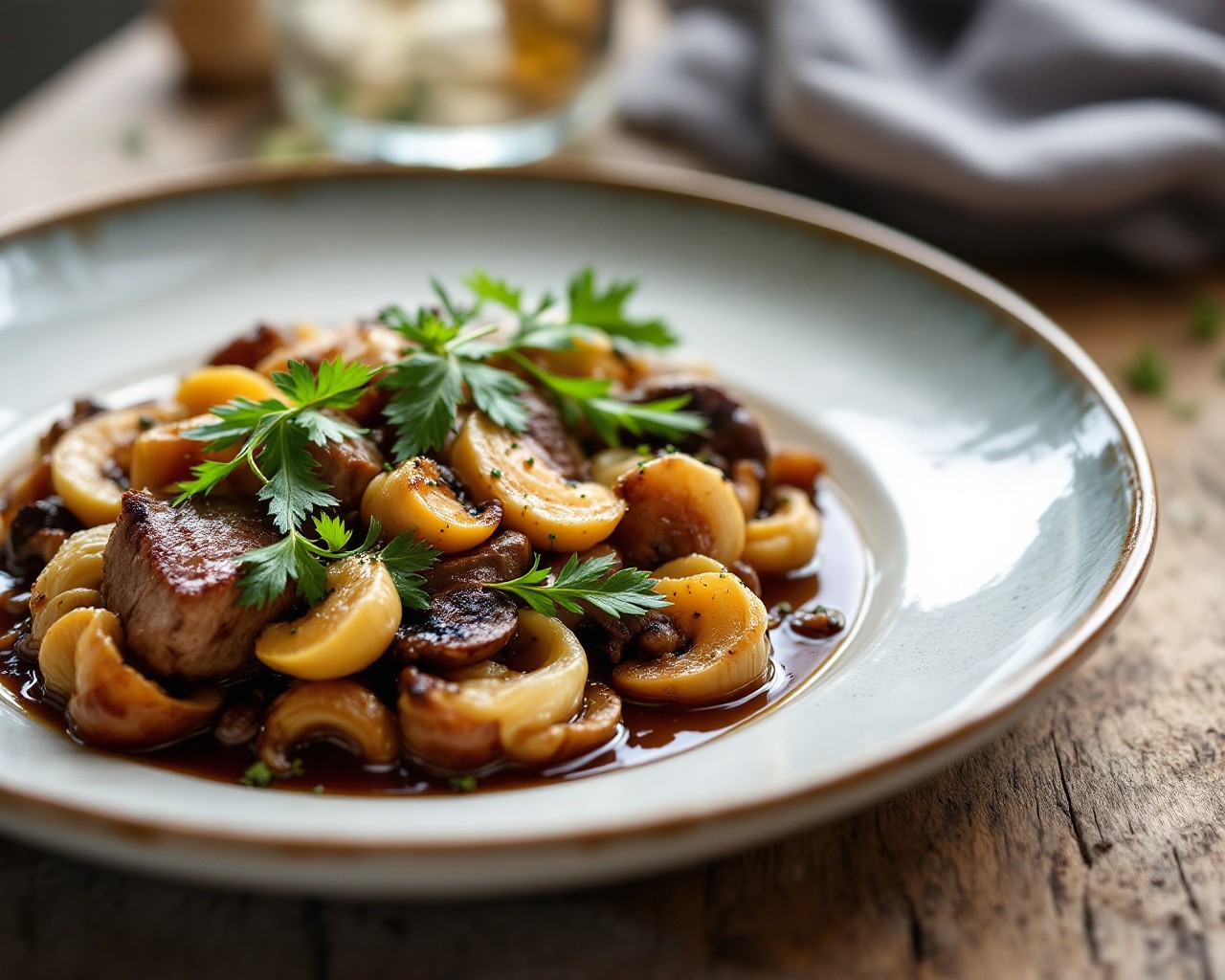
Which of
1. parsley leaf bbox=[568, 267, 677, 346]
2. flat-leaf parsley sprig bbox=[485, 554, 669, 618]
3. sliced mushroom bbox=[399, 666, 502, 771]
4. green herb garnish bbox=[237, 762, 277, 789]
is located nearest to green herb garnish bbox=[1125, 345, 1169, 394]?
parsley leaf bbox=[568, 267, 677, 346]

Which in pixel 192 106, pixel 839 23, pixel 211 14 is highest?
pixel 839 23

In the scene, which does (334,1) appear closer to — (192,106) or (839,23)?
(192,106)

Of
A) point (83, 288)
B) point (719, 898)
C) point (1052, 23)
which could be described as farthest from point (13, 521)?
point (1052, 23)

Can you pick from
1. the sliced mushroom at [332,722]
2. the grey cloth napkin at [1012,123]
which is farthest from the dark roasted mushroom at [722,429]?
the grey cloth napkin at [1012,123]

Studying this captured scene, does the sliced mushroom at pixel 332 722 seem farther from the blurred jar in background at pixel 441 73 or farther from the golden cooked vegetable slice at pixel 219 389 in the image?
the blurred jar in background at pixel 441 73

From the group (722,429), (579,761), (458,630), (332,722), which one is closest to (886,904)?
(579,761)

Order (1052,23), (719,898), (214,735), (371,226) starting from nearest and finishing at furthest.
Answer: (719,898) → (214,735) → (371,226) → (1052,23)

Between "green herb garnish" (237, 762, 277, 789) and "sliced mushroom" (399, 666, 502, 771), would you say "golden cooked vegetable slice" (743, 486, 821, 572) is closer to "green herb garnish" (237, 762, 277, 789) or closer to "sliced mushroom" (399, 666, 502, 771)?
"sliced mushroom" (399, 666, 502, 771)

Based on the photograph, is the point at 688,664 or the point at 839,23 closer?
the point at 688,664
